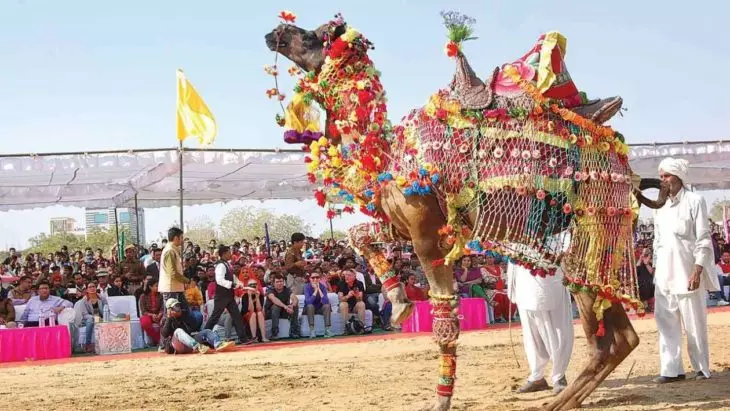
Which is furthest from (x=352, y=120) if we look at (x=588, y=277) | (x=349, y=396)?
(x=349, y=396)

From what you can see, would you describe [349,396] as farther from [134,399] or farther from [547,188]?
[547,188]

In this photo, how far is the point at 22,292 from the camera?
14266 mm

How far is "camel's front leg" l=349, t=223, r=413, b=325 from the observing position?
19.6 feet

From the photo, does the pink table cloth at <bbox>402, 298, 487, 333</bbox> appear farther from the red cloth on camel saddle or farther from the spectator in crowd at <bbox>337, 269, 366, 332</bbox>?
the red cloth on camel saddle

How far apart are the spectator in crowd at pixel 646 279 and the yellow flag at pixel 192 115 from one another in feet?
27.6

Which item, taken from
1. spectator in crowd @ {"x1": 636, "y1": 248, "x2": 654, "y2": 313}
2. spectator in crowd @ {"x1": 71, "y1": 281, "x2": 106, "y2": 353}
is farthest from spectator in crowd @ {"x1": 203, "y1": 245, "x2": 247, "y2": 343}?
spectator in crowd @ {"x1": 636, "y1": 248, "x2": 654, "y2": 313}

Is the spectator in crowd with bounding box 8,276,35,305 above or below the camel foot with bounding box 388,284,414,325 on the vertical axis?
above

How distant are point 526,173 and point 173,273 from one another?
28.9ft

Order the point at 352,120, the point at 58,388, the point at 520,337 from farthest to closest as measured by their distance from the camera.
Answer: the point at 520,337 → the point at 58,388 → the point at 352,120

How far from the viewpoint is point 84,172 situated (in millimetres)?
14969

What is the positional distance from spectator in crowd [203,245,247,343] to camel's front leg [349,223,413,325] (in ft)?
25.3

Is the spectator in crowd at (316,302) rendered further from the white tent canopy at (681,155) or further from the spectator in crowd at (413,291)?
the white tent canopy at (681,155)

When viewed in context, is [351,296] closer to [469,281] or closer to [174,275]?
[469,281]

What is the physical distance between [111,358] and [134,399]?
526cm
